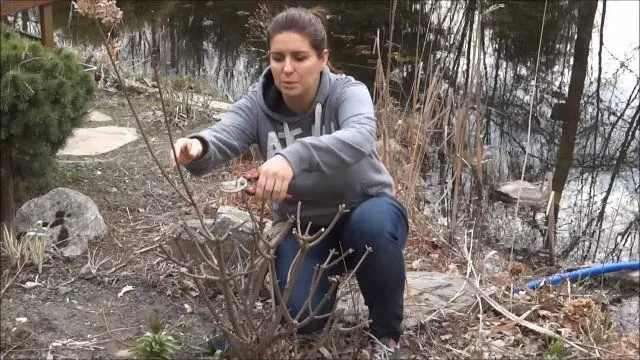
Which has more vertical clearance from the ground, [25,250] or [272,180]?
[272,180]

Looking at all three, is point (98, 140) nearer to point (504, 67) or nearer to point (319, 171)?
point (319, 171)

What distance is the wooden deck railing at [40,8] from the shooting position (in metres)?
3.35

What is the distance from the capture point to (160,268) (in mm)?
2918

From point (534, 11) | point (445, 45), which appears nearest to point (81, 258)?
point (445, 45)

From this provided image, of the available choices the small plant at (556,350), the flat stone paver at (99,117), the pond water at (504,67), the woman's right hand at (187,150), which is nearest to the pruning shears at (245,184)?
the woman's right hand at (187,150)

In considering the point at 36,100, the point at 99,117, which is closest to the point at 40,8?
the point at 99,117

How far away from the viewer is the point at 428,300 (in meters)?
2.85

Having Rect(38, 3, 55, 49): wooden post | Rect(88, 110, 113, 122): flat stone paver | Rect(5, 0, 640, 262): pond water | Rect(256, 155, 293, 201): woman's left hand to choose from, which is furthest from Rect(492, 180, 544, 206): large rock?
Rect(256, 155, 293, 201): woman's left hand

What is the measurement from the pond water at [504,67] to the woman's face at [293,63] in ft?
6.44

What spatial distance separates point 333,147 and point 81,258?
1436 mm

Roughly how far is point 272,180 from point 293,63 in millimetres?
569

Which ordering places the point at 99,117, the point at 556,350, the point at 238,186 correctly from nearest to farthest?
the point at 238,186
the point at 556,350
the point at 99,117

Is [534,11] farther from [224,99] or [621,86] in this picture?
[224,99]

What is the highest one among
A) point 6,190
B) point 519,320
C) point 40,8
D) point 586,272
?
point 40,8
